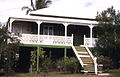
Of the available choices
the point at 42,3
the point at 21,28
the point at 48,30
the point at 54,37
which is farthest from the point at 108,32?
the point at 42,3

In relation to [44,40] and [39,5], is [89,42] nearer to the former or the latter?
[44,40]

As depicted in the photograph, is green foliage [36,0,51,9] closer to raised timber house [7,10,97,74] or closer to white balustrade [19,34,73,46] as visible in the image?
raised timber house [7,10,97,74]

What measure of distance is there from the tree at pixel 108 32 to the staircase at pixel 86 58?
5.03ft

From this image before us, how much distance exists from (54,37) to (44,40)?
114 centimetres

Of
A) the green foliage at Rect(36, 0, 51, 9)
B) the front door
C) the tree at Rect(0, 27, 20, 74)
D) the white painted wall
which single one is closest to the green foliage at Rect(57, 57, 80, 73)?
the tree at Rect(0, 27, 20, 74)

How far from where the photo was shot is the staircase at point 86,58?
2624cm

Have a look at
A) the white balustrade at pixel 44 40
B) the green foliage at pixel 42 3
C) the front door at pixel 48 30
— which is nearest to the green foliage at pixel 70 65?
the white balustrade at pixel 44 40

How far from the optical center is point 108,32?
2961 centimetres

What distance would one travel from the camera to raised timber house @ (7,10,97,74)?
2938cm

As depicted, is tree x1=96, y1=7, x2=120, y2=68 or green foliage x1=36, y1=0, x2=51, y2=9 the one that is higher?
green foliage x1=36, y1=0, x2=51, y2=9

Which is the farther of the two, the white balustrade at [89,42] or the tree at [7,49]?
the white balustrade at [89,42]

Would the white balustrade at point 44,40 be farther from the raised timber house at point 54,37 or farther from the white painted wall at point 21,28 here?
the white painted wall at point 21,28

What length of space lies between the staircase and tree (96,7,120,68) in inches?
60.3

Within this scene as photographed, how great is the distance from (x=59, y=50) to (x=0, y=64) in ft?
22.9
